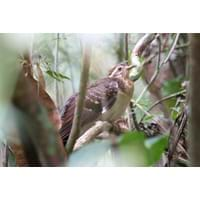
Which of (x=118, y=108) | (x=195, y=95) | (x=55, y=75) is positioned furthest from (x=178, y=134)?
(x=55, y=75)

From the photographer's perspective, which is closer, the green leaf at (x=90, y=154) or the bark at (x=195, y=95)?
the bark at (x=195, y=95)

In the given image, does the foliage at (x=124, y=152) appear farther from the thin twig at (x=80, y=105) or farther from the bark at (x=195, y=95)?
the bark at (x=195, y=95)

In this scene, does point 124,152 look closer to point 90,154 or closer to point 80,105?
point 90,154

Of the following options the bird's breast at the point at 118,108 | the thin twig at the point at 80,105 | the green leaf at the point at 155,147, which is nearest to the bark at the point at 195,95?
the green leaf at the point at 155,147

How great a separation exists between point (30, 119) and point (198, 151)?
21.1 inches

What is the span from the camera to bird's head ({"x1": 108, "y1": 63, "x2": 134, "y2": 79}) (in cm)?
172

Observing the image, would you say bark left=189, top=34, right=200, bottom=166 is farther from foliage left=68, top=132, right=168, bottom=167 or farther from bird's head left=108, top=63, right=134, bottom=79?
bird's head left=108, top=63, right=134, bottom=79

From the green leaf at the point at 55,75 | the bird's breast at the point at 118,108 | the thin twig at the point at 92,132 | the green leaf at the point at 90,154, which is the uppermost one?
the green leaf at the point at 55,75

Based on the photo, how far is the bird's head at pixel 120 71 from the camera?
1.72m

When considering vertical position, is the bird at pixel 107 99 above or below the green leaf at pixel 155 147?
above

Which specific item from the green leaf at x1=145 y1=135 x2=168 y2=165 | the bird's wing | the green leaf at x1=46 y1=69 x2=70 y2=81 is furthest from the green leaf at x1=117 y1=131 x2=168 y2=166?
the green leaf at x1=46 y1=69 x2=70 y2=81

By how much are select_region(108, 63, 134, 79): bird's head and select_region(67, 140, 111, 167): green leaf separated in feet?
0.81

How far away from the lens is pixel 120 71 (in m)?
1.73

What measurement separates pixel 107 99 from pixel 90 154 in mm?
211
